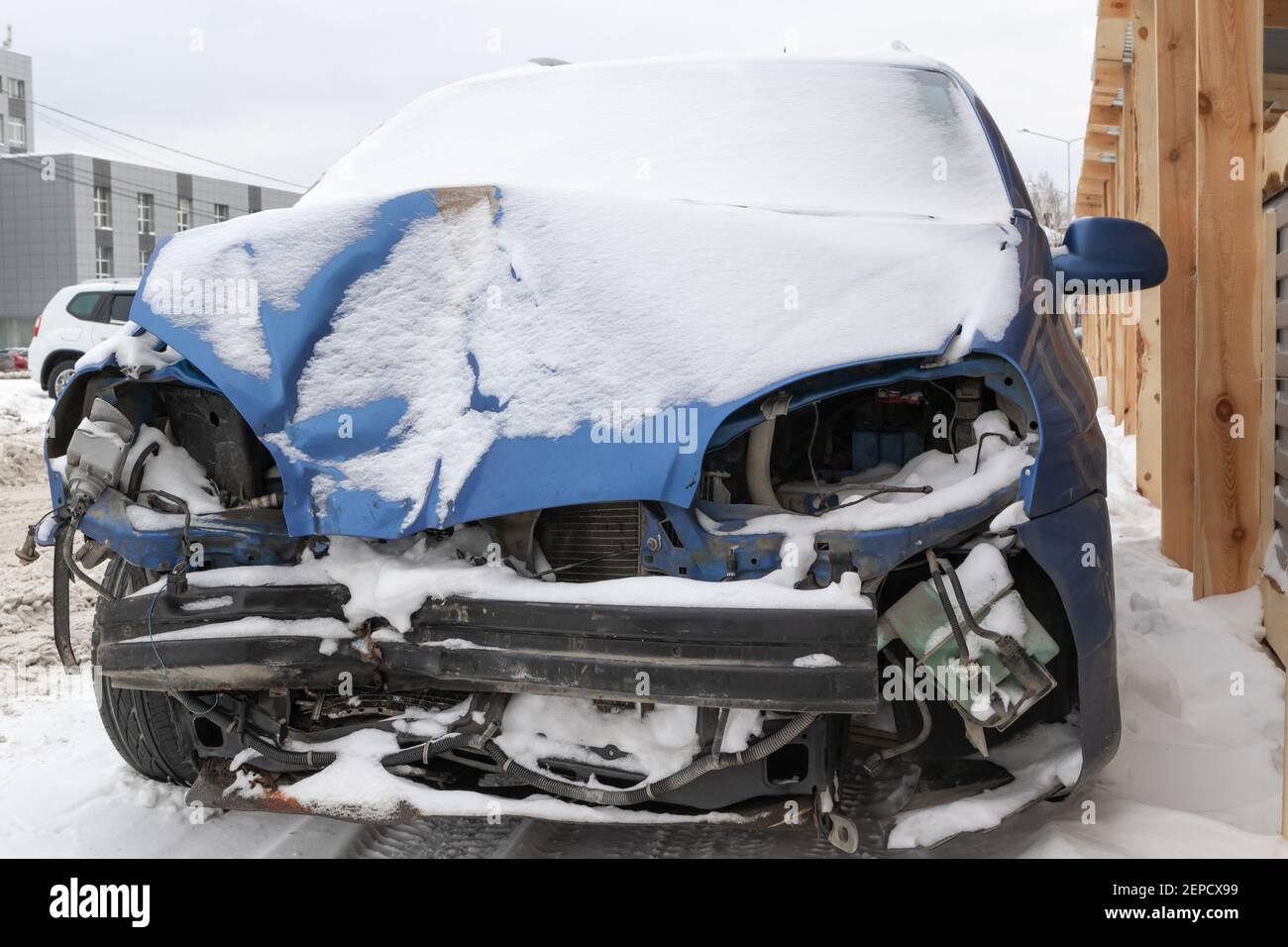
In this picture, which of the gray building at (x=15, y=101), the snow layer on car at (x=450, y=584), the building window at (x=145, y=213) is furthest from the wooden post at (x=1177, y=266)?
the gray building at (x=15, y=101)

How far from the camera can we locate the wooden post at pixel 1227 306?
4.35 metres

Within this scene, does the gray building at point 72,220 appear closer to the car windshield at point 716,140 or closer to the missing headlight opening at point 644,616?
the car windshield at point 716,140

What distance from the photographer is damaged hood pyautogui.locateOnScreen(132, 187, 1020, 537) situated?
230 centimetres

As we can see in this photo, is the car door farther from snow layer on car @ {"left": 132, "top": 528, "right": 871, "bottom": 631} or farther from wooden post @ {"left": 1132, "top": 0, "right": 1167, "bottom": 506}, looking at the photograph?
snow layer on car @ {"left": 132, "top": 528, "right": 871, "bottom": 631}

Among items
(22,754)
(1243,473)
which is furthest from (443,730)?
(1243,473)

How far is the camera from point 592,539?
2.47 meters

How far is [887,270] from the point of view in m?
2.49

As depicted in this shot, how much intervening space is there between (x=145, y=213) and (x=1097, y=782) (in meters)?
47.5

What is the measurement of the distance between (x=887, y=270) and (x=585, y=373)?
28.8 inches

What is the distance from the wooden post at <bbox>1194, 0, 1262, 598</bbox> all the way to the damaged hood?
7.53ft

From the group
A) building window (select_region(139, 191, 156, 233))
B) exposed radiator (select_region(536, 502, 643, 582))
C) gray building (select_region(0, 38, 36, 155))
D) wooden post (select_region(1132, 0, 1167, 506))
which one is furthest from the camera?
gray building (select_region(0, 38, 36, 155))

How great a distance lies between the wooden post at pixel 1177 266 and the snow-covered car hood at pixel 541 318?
2.32 metres

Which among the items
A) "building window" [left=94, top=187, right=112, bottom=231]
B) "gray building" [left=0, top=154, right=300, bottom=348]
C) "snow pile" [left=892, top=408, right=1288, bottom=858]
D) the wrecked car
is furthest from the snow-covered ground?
"building window" [left=94, top=187, right=112, bottom=231]
